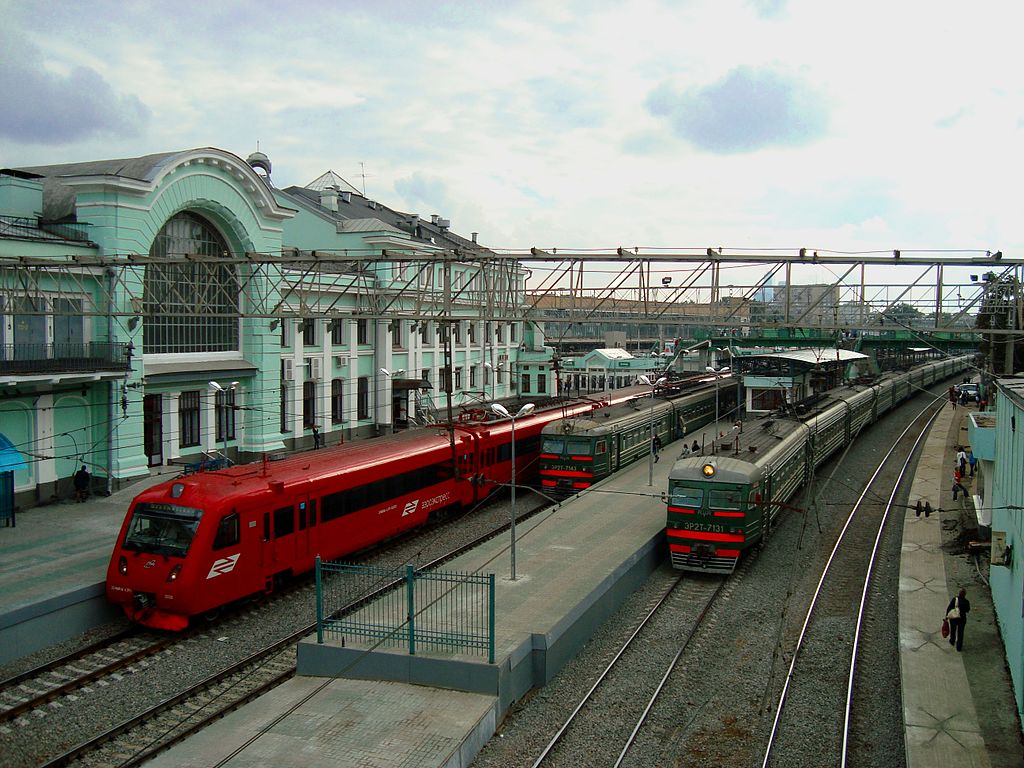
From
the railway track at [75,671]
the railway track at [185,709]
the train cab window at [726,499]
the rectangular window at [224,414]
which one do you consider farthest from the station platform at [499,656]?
the rectangular window at [224,414]

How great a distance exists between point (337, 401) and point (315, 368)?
242 centimetres

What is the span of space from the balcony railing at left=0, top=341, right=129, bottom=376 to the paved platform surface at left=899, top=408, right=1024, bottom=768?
70.9ft

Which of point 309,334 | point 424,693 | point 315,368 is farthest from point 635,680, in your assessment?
point 309,334

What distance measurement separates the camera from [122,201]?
983 inches

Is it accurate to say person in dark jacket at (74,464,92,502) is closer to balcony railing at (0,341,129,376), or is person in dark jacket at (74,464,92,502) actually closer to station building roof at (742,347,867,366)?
balcony railing at (0,341,129,376)

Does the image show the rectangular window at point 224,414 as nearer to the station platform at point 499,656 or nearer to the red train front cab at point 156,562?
the station platform at point 499,656

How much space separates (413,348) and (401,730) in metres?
32.0

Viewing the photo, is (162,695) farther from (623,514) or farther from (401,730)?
(623,514)

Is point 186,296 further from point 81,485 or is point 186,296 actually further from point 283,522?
point 283,522

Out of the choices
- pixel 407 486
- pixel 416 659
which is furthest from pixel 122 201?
pixel 416 659

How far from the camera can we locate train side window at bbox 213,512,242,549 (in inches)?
566

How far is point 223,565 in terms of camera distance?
14.5m

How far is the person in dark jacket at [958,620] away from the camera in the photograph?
528 inches

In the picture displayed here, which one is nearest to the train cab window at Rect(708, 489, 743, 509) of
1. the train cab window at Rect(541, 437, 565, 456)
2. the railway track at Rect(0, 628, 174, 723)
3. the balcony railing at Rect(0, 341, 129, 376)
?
the train cab window at Rect(541, 437, 565, 456)
